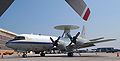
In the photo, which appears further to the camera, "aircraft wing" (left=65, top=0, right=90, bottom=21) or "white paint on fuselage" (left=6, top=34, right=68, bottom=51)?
"white paint on fuselage" (left=6, top=34, right=68, bottom=51)

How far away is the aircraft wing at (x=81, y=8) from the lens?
2.83 metres

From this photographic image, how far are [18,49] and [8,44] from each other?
1765 millimetres

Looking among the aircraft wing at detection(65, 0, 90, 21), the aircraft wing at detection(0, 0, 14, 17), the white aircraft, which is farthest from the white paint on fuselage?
the aircraft wing at detection(65, 0, 90, 21)

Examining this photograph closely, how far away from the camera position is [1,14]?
286 centimetres

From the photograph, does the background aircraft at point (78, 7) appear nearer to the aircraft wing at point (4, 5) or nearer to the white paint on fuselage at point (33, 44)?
the aircraft wing at point (4, 5)

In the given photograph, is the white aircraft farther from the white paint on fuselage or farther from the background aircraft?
the background aircraft

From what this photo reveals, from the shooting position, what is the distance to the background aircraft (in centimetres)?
274

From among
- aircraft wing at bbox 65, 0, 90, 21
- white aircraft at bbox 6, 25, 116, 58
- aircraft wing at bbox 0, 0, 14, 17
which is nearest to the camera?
aircraft wing at bbox 0, 0, 14, 17

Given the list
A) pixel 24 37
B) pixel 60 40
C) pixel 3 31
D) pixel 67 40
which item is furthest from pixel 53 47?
pixel 3 31

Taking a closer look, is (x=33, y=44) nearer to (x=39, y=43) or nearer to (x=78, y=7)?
(x=39, y=43)

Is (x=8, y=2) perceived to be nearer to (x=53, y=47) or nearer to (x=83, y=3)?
(x=83, y=3)

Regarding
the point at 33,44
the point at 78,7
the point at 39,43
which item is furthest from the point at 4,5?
the point at 39,43

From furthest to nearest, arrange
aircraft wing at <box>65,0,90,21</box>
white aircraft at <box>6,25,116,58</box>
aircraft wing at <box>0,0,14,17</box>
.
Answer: white aircraft at <box>6,25,116,58</box> → aircraft wing at <box>65,0,90,21</box> → aircraft wing at <box>0,0,14,17</box>

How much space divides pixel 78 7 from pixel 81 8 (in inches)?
3.0
